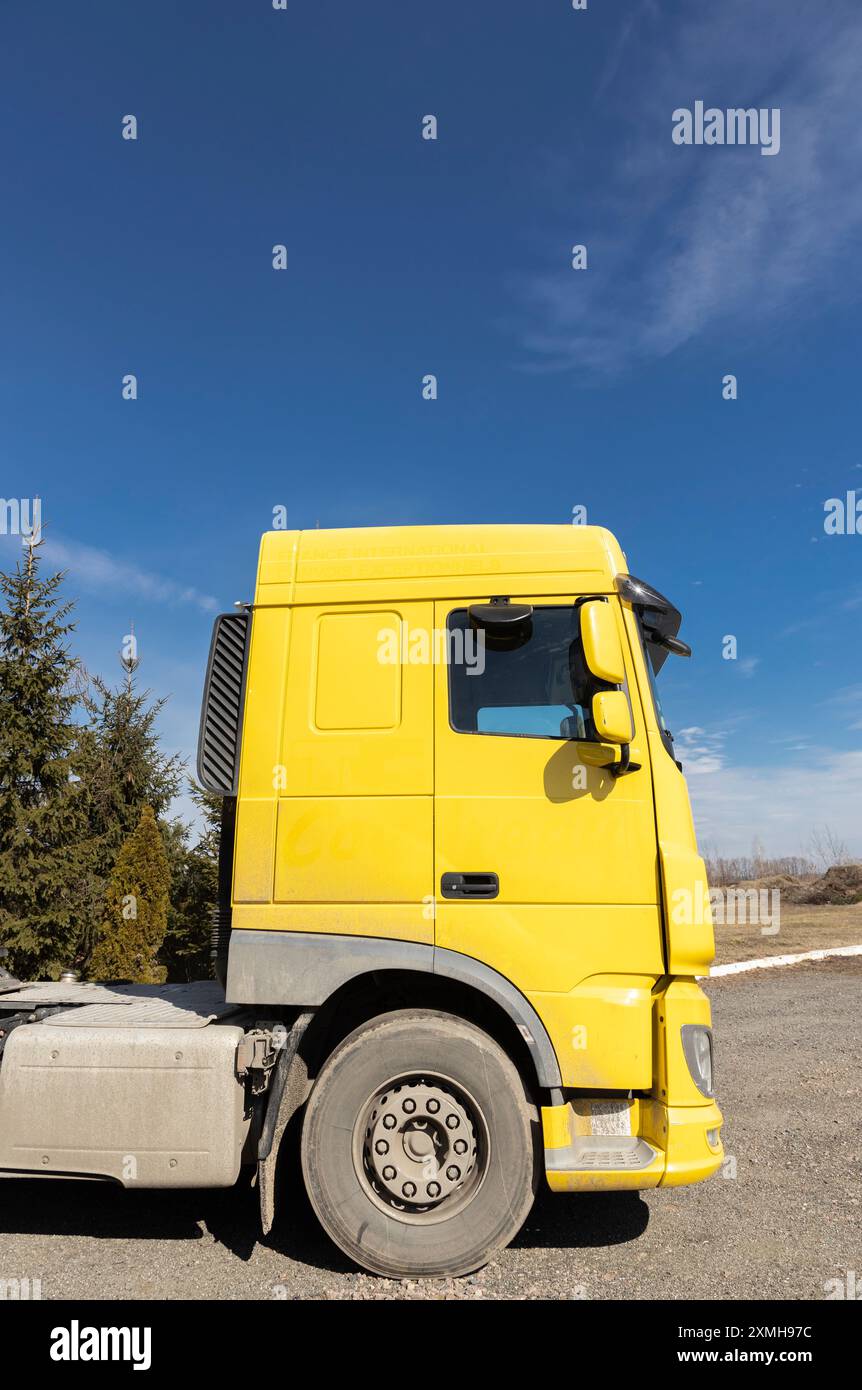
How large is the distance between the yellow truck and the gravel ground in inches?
11.0

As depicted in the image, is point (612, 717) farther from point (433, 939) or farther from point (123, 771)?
point (123, 771)

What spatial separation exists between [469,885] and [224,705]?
1.57 meters

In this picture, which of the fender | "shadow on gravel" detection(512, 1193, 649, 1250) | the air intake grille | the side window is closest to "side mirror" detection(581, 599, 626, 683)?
the side window

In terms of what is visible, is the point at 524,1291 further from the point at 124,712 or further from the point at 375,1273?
the point at 124,712

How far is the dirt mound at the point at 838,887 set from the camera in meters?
28.5

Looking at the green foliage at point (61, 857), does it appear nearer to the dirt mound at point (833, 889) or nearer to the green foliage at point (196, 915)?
the green foliage at point (196, 915)

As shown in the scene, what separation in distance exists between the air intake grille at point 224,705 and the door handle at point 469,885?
1.18 m

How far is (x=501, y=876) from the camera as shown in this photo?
150 inches

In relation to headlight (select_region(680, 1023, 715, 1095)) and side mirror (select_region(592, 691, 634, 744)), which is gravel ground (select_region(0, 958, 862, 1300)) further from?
side mirror (select_region(592, 691, 634, 744))

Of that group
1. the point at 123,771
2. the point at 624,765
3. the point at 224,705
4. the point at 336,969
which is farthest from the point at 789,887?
the point at 224,705

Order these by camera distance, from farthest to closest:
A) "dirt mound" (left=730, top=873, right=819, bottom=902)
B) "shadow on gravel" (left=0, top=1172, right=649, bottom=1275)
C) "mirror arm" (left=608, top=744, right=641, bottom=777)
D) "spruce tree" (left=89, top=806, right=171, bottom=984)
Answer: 1. "dirt mound" (left=730, top=873, right=819, bottom=902)
2. "spruce tree" (left=89, top=806, right=171, bottom=984)
3. "shadow on gravel" (left=0, top=1172, right=649, bottom=1275)
4. "mirror arm" (left=608, top=744, right=641, bottom=777)

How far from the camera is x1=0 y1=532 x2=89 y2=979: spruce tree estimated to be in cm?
1144

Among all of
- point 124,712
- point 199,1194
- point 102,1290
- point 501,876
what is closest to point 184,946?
point 124,712
